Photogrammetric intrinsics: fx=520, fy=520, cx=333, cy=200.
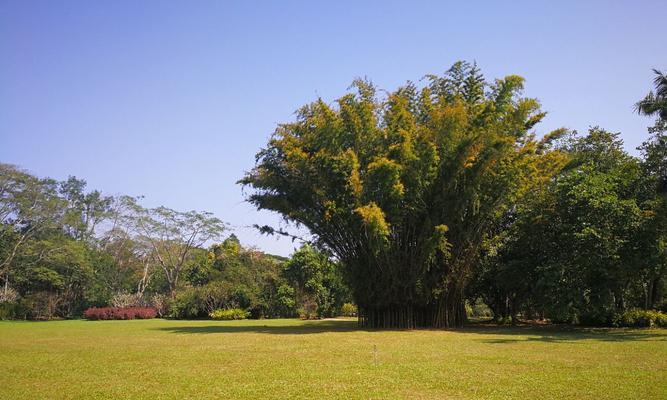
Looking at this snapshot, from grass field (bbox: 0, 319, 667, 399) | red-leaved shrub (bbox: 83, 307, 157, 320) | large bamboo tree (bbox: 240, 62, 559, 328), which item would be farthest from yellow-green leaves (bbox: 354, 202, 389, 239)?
red-leaved shrub (bbox: 83, 307, 157, 320)

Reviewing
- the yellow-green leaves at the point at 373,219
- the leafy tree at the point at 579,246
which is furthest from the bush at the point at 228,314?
the yellow-green leaves at the point at 373,219

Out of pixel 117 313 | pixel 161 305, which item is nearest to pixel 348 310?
pixel 161 305

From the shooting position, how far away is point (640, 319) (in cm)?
2162

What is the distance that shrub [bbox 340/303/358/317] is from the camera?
39219 mm

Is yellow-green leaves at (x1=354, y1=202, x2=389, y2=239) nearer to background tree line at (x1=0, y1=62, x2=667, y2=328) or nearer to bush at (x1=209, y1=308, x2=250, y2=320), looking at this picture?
background tree line at (x1=0, y1=62, x2=667, y2=328)

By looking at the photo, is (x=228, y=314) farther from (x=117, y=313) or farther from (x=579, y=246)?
(x=579, y=246)

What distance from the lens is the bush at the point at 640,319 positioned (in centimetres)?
2133

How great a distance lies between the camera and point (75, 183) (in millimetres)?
57344

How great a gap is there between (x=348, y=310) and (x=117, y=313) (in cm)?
1704

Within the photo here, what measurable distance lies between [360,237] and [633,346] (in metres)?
10.2

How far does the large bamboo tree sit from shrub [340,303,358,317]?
16.5m

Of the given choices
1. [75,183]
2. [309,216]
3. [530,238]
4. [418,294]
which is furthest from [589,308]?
[75,183]

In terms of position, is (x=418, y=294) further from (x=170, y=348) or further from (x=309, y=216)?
(x=170, y=348)

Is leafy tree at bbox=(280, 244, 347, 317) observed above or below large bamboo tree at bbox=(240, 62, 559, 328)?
below
